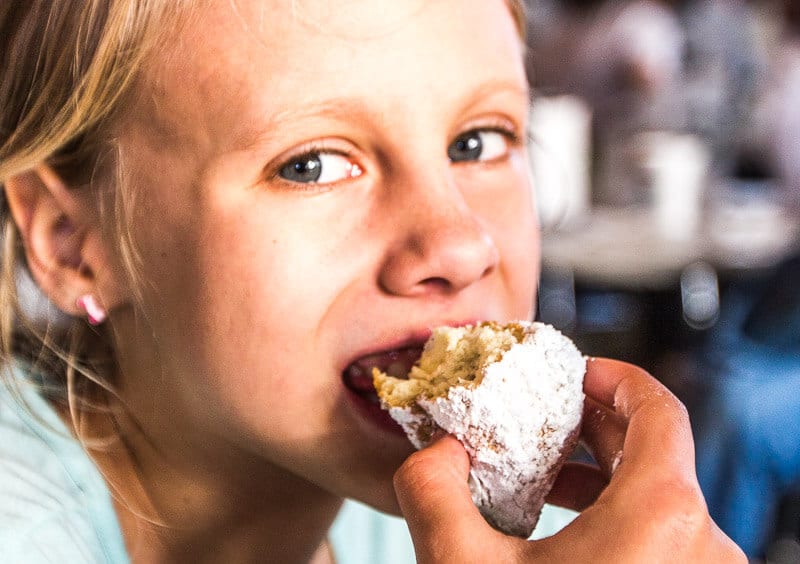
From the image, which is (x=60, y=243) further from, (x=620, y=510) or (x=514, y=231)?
(x=620, y=510)

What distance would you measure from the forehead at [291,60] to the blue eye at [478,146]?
11 centimetres

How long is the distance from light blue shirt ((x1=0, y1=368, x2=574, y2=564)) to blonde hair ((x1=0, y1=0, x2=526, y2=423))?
0.07 m

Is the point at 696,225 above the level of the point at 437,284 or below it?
below

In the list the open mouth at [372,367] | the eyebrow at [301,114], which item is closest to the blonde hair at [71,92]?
the eyebrow at [301,114]

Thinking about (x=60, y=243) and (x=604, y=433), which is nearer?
(x=604, y=433)

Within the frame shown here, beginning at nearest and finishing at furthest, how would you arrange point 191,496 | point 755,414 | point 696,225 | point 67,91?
1. point 67,91
2. point 191,496
3. point 755,414
4. point 696,225

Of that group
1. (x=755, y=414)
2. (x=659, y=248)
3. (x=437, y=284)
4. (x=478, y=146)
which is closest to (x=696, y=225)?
(x=659, y=248)

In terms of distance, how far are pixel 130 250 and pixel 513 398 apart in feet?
1.69

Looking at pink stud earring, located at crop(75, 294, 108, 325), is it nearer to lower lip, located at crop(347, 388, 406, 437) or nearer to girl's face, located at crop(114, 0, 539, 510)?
girl's face, located at crop(114, 0, 539, 510)

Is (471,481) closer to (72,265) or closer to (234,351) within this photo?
(234,351)

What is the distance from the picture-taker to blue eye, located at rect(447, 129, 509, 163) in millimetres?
1119

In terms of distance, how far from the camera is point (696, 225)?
372cm

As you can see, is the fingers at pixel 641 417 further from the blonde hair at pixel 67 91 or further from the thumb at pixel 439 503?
the blonde hair at pixel 67 91

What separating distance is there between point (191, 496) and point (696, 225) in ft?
9.81
